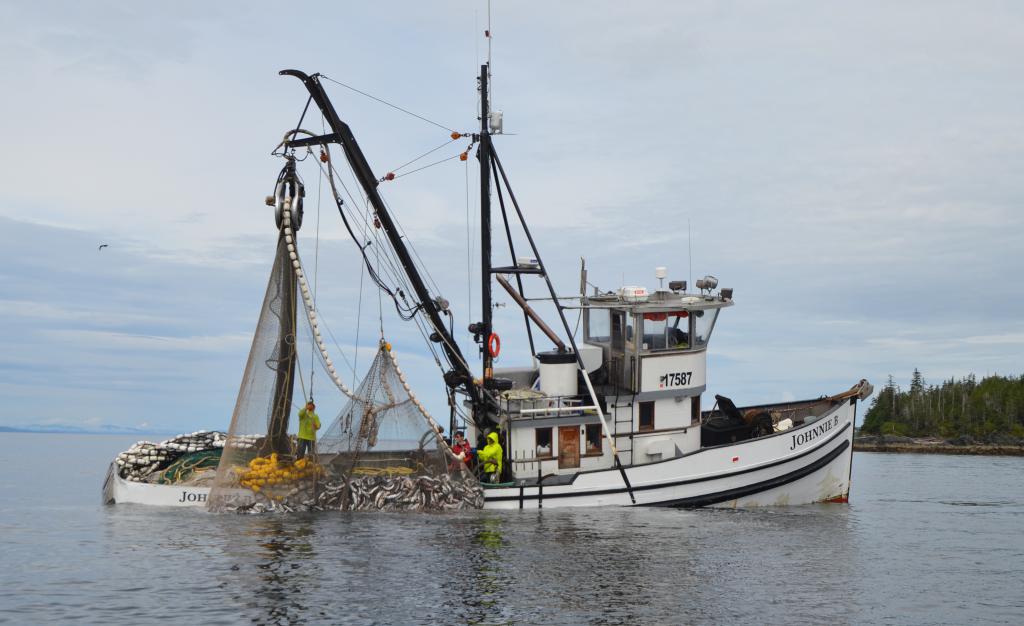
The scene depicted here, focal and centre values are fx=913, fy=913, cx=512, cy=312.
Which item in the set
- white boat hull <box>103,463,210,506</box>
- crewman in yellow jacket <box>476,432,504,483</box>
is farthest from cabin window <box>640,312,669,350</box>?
white boat hull <box>103,463,210,506</box>

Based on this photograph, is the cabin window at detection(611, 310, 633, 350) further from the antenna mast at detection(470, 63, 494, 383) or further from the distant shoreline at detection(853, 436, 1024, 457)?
the distant shoreline at detection(853, 436, 1024, 457)

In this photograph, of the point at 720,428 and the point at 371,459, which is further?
the point at 720,428

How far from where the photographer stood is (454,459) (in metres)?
19.5

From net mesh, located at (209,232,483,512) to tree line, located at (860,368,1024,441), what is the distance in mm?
66282

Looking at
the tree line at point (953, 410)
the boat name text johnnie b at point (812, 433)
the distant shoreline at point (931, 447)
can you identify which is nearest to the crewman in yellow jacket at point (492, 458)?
the boat name text johnnie b at point (812, 433)

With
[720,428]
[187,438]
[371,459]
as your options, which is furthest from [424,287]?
[720,428]

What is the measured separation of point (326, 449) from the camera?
18.9 meters

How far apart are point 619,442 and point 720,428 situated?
3599 millimetres

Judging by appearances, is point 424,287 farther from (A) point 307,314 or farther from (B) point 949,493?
(B) point 949,493

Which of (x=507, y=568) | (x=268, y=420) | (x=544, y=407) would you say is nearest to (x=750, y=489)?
(x=544, y=407)

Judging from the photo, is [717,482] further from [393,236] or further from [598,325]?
[393,236]

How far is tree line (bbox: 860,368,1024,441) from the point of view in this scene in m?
74.4

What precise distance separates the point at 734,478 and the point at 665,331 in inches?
147

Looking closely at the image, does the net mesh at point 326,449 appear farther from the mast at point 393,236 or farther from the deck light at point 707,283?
the deck light at point 707,283
